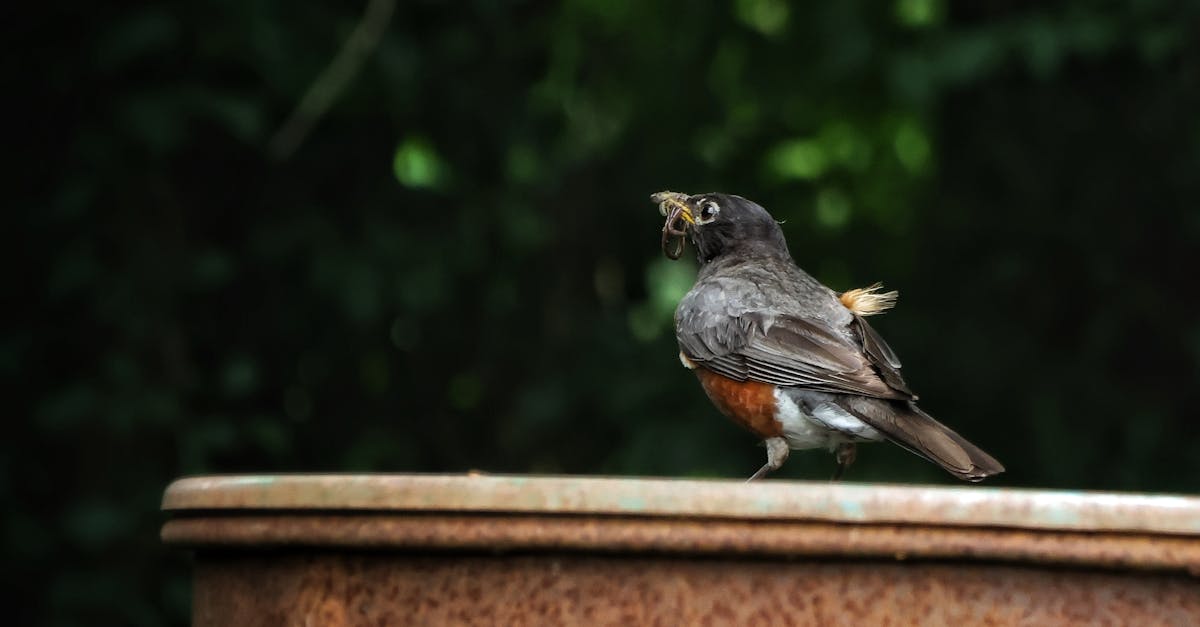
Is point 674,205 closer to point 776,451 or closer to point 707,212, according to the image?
point 707,212

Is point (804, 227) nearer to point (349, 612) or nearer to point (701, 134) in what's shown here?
point (701, 134)

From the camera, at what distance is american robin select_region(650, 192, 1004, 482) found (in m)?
2.77

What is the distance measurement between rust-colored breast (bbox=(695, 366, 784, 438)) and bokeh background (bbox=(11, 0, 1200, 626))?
220cm

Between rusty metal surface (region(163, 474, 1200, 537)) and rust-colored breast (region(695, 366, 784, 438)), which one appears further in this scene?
rust-colored breast (region(695, 366, 784, 438))

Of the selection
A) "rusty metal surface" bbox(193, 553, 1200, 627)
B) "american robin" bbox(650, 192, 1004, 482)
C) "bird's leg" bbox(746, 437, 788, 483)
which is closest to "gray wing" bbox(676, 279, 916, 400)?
"american robin" bbox(650, 192, 1004, 482)

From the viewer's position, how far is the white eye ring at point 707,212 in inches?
134

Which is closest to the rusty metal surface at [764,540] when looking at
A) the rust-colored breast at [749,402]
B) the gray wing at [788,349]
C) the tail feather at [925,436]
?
the tail feather at [925,436]

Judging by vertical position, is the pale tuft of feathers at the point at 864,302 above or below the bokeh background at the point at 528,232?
above

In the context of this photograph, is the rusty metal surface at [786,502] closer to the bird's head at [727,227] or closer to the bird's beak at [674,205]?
the bird's beak at [674,205]

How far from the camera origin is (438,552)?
141cm

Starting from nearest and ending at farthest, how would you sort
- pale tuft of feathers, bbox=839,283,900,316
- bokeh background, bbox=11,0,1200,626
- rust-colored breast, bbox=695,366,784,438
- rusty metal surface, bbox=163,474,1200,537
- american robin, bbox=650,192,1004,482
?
rusty metal surface, bbox=163,474,1200,537, american robin, bbox=650,192,1004,482, rust-colored breast, bbox=695,366,784,438, pale tuft of feathers, bbox=839,283,900,316, bokeh background, bbox=11,0,1200,626

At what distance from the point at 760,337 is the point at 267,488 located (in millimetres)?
1657

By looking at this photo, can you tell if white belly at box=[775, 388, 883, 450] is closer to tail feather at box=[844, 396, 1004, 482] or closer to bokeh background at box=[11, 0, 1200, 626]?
tail feather at box=[844, 396, 1004, 482]

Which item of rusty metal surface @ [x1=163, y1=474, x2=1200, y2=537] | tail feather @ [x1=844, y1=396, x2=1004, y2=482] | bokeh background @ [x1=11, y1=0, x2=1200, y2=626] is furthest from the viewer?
bokeh background @ [x1=11, y1=0, x2=1200, y2=626]
